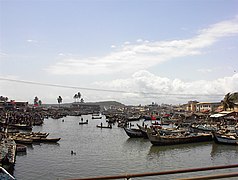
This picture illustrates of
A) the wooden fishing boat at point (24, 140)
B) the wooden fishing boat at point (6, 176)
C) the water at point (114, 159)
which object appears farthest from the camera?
the wooden fishing boat at point (24, 140)

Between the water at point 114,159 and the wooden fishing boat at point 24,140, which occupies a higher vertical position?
the wooden fishing boat at point 24,140

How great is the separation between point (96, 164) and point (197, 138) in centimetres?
1822

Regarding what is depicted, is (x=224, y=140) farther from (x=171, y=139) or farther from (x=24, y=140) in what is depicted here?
(x=24, y=140)

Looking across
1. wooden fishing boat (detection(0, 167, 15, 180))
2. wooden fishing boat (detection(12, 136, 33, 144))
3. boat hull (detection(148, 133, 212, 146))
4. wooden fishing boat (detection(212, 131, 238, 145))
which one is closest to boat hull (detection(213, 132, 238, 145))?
wooden fishing boat (detection(212, 131, 238, 145))

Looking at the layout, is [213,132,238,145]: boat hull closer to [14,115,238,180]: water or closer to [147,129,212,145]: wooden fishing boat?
[14,115,238,180]: water

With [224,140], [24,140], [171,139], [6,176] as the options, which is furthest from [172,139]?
[6,176]

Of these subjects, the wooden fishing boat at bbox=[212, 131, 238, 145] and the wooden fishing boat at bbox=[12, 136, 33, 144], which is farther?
the wooden fishing boat at bbox=[12, 136, 33, 144]

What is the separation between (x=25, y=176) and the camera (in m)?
21.9

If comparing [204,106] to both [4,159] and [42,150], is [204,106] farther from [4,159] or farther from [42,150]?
[4,159]

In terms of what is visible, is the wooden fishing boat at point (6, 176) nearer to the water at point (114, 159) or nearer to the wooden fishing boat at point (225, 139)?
the water at point (114, 159)

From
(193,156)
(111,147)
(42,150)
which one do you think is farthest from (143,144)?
(42,150)

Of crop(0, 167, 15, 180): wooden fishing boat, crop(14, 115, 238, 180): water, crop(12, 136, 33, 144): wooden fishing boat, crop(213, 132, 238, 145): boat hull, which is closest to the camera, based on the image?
crop(0, 167, 15, 180): wooden fishing boat

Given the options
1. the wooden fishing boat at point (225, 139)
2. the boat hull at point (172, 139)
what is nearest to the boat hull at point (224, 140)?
the wooden fishing boat at point (225, 139)

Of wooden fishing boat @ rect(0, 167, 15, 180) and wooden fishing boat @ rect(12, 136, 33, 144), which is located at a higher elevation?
wooden fishing boat @ rect(0, 167, 15, 180)
